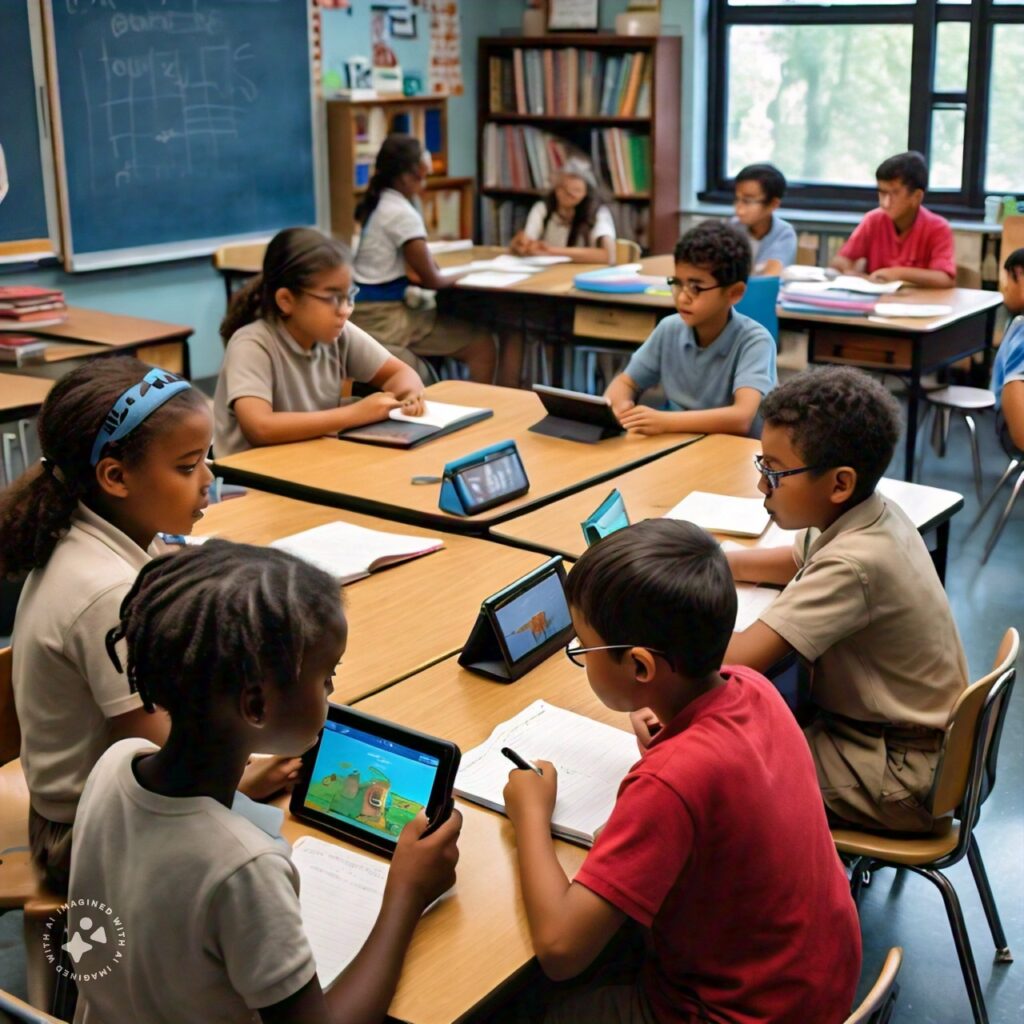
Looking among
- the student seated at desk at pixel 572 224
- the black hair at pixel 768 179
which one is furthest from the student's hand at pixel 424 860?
the student seated at desk at pixel 572 224

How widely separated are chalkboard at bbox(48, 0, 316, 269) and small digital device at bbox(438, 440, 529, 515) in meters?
3.55

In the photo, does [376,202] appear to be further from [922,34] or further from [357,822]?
[357,822]

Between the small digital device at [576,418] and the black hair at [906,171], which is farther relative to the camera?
the black hair at [906,171]

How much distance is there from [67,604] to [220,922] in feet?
1.96

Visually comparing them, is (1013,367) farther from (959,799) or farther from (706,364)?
(959,799)

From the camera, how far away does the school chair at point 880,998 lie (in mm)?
1214

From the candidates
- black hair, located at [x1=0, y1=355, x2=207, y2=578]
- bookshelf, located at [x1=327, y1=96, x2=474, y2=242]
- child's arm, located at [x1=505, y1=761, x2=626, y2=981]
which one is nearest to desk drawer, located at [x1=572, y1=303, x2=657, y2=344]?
bookshelf, located at [x1=327, y1=96, x2=474, y2=242]

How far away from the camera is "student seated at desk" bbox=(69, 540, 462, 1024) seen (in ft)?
3.75

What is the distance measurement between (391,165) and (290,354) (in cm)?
216

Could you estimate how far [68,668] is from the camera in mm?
1609

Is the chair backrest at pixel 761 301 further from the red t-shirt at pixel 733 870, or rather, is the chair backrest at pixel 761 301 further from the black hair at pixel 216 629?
the black hair at pixel 216 629

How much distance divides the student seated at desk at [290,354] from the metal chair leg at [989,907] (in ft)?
5.54

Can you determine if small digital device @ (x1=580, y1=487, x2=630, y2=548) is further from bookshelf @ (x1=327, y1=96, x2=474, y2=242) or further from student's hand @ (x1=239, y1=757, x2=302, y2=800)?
bookshelf @ (x1=327, y1=96, x2=474, y2=242)

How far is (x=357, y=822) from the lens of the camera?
1.54 metres
